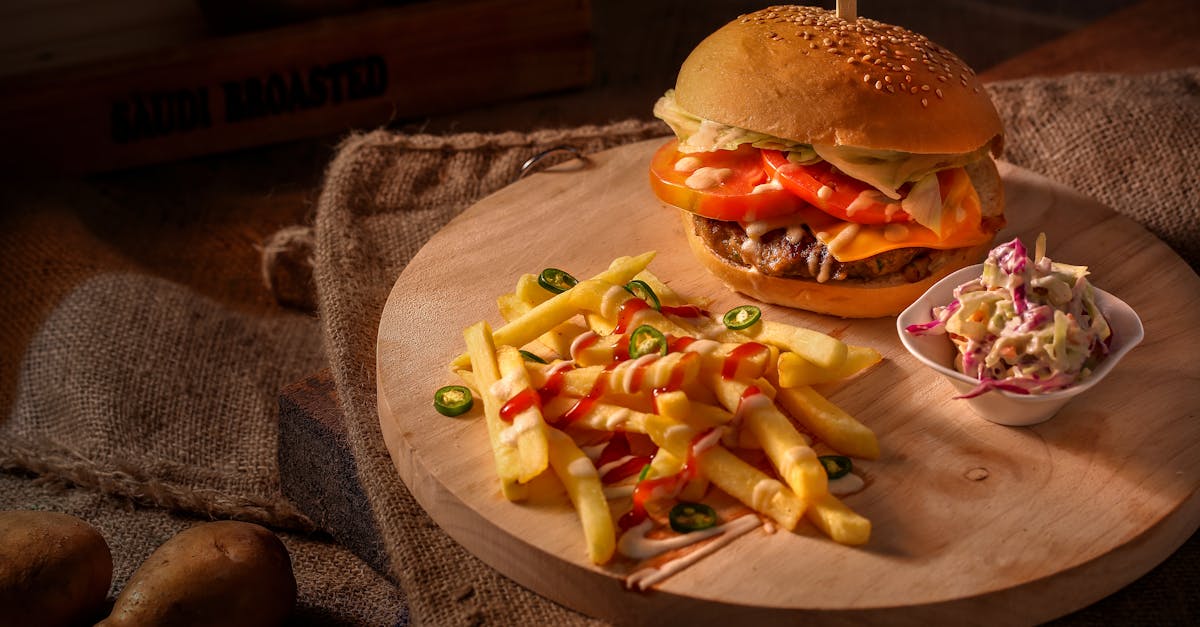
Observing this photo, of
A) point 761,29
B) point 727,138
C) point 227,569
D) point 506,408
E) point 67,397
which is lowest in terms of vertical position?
point 67,397

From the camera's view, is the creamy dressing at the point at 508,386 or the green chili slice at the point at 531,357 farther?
the green chili slice at the point at 531,357

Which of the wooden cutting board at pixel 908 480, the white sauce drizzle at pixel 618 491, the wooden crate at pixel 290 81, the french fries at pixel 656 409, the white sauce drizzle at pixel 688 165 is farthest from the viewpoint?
the wooden crate at pixel 290 81

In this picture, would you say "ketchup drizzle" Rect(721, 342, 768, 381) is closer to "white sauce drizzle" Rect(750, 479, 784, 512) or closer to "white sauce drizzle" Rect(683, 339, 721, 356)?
"white sauce drizzle" Rect(683, 339, 721, 356)

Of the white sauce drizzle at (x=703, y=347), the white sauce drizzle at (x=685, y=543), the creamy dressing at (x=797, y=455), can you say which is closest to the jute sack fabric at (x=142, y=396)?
the white sauce drizzle at (x=685, y=543)

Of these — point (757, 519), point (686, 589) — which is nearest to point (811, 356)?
point (757, 519)

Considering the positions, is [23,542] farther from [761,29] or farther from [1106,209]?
[1106,209]

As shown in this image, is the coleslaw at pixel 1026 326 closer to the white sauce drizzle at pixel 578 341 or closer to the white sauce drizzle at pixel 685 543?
the white sauce drizzle at pixel 685 543

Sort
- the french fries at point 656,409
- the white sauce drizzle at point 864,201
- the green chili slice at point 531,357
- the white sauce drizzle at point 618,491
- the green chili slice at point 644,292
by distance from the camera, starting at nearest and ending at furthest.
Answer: the french fries at point 656,409
the white sauce drizzle at point 618,491
the green chili slice at point 531,357
the green chili slice at point 644,292
the white sauce drizzle at point 864,201
